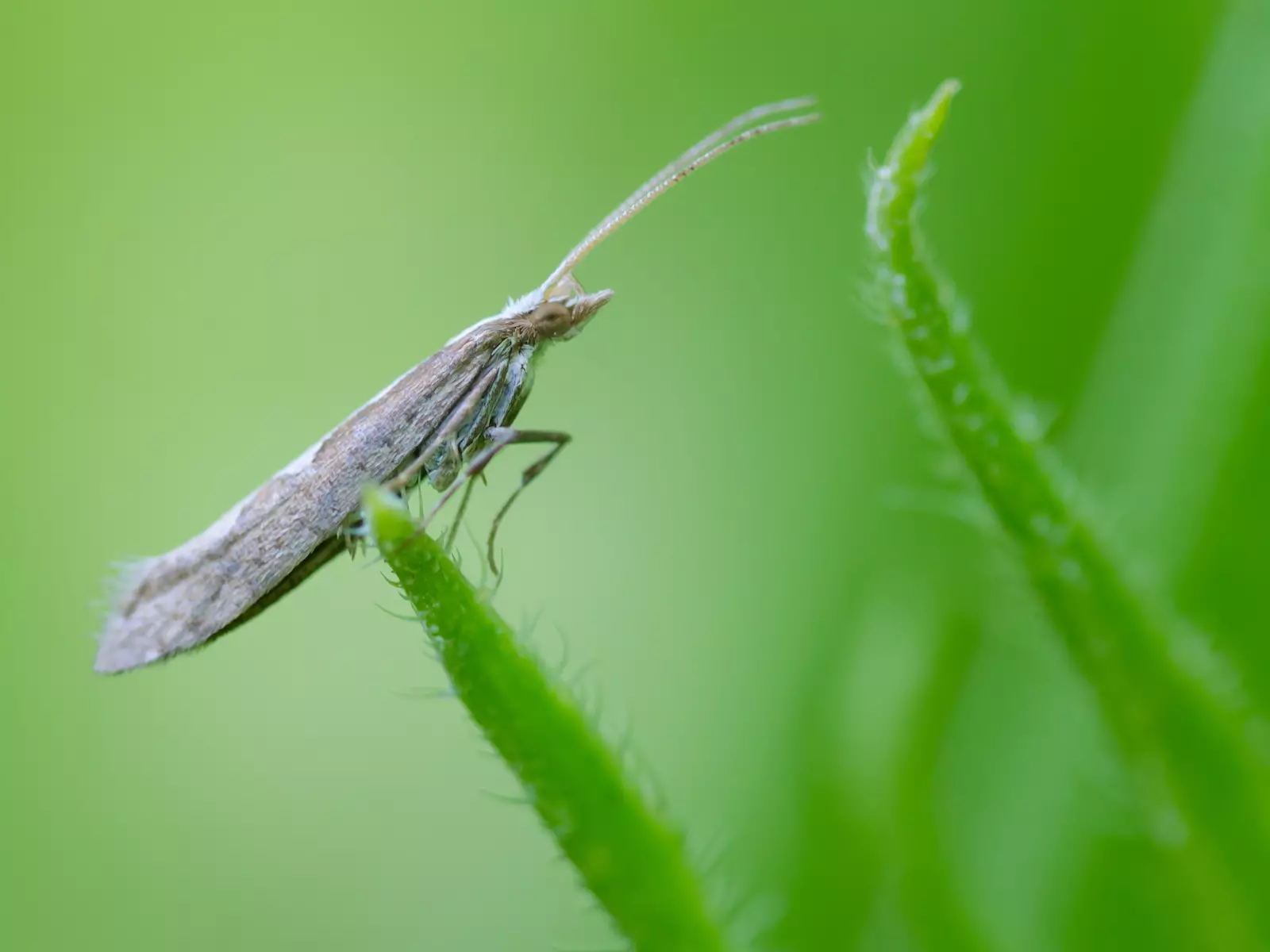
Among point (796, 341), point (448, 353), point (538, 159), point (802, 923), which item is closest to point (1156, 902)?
point (802, 923)

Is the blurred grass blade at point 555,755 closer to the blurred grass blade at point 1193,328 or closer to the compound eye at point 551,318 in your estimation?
the blurred grass blade at point 1193,328

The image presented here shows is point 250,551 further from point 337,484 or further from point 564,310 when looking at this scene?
point 564,310

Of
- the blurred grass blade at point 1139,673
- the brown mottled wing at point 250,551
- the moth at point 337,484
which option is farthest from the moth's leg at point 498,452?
the blurred grass blade at point 1139,673

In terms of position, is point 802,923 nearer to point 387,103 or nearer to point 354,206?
point 354,206

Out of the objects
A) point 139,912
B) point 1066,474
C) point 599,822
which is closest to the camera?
point 599,822

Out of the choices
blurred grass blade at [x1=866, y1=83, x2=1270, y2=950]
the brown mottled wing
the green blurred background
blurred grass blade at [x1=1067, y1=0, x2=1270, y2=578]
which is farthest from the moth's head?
blurred grass blade at [x1=866, y1=83, x2=1270, y2=950]
